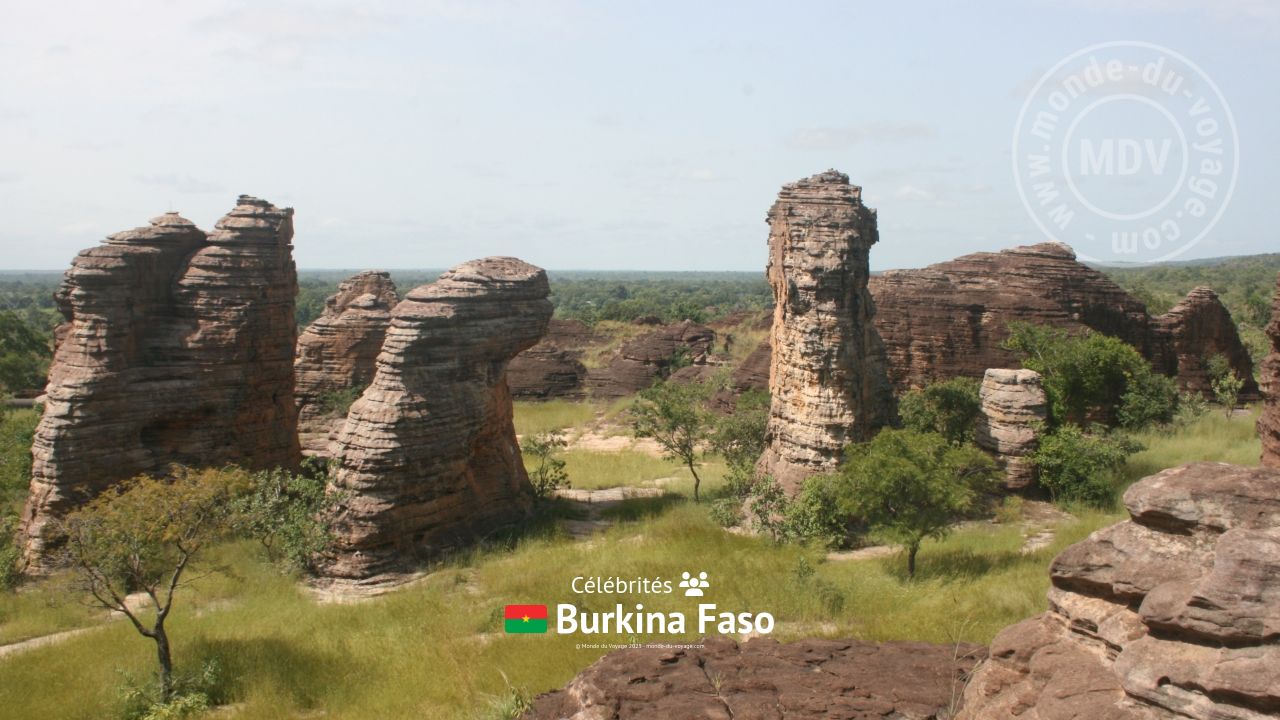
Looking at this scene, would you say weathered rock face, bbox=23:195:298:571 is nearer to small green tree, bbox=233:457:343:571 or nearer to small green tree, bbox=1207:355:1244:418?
small green tree, bbox=233:457:343:571

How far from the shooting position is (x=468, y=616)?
11.8m

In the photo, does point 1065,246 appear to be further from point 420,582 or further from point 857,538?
point 420,582

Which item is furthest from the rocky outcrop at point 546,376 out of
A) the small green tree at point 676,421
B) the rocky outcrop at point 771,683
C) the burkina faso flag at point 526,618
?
the rocky outcrop at point 771,683

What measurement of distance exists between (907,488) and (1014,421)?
6.02 meters

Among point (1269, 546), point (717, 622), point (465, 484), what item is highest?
point (1269, 546)

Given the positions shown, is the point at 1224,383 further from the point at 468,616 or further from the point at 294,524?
the point at 294,524

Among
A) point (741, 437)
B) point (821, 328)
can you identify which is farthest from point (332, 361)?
point (821, 328)

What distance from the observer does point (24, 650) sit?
1184cm

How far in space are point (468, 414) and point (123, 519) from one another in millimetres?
5854

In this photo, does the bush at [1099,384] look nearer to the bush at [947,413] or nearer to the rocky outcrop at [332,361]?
the bush at [947,413]

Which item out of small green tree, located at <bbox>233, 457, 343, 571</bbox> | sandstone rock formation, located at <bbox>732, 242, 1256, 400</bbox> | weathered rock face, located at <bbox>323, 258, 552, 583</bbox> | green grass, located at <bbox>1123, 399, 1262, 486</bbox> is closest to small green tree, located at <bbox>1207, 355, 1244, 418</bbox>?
sandstone rock formation, located at <bbox>732, 242, 1256, 400</bbox>

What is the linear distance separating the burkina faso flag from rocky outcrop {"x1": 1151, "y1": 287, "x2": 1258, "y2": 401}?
84.7ft

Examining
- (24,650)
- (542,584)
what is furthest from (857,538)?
(24,650)

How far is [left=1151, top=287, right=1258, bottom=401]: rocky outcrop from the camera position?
2827cm
